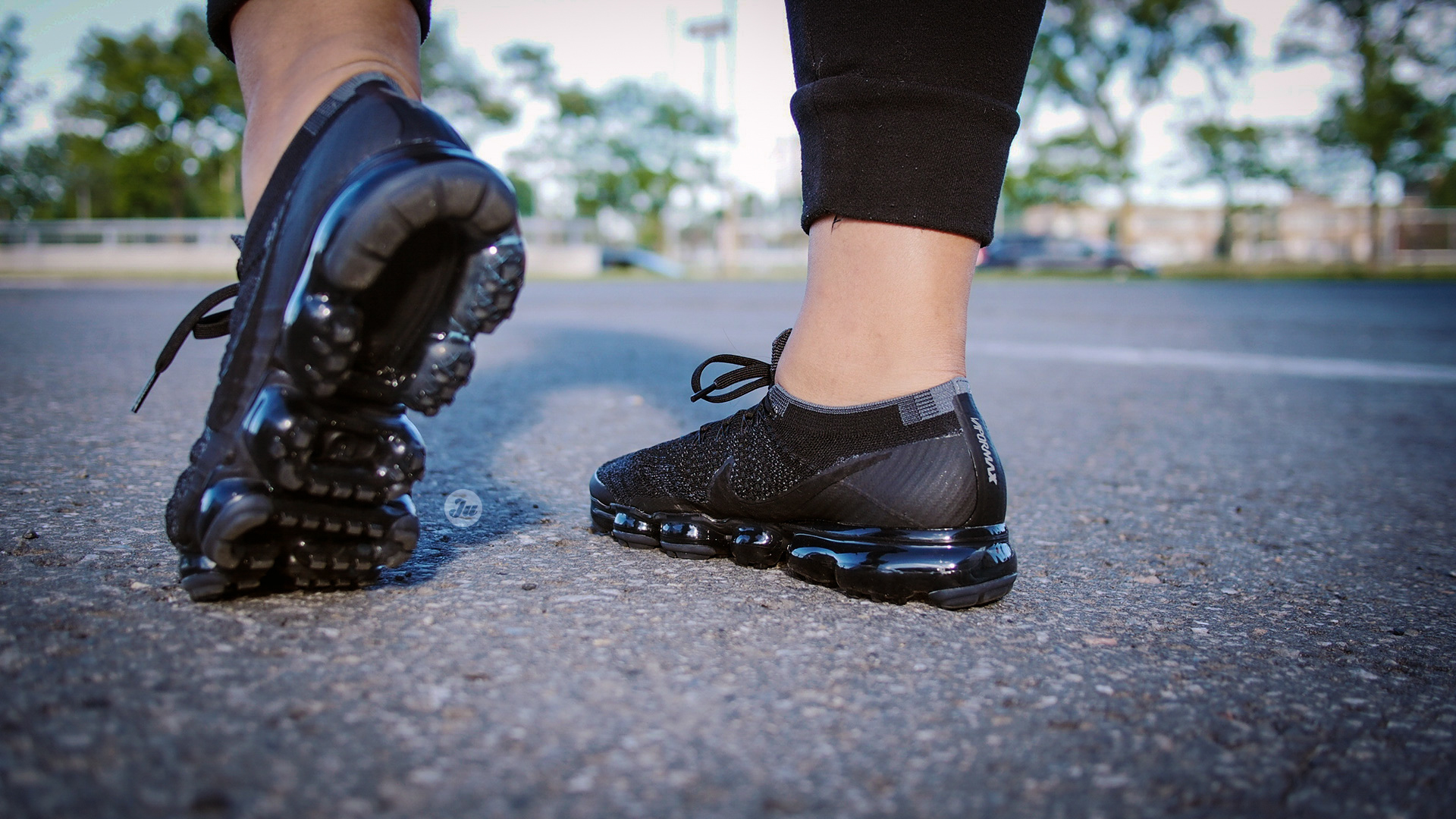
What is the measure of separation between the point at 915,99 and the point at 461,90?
2995 centimetres

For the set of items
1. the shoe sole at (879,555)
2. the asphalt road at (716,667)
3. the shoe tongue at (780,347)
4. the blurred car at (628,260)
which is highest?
the blurred car at (628,260)

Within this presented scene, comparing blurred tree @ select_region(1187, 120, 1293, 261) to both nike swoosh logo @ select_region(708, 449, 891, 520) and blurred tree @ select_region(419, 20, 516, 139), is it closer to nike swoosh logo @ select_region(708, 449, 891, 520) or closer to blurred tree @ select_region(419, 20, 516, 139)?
blurred tree @ select_region(419, 20, 516, 139)

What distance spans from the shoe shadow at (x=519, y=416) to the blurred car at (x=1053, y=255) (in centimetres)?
2231

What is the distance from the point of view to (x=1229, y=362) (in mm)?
3967

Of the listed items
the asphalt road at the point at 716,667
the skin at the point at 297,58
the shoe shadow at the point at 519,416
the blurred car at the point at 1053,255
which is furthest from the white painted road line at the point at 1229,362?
the blurred car at the point at 1053,255

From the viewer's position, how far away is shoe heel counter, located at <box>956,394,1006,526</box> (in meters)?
Answer: 1.06

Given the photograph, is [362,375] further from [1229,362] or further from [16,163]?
[16,163]

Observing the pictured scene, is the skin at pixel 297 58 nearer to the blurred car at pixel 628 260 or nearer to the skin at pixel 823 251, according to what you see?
the skin at pixel 823 251

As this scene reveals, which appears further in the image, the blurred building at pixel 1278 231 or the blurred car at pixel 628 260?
the blurred building at pixel 1278 231

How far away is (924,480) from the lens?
42.1 inches

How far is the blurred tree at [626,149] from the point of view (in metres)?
33.8

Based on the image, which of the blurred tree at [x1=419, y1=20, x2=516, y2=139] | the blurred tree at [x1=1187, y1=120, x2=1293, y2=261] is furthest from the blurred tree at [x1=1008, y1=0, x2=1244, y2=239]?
the blurred tree at [x1=419, y1=20, x2=516, y2=139]

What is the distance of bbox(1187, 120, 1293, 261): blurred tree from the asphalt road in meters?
30.9

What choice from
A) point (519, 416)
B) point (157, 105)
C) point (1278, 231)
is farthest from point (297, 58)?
point (1278, 231)
